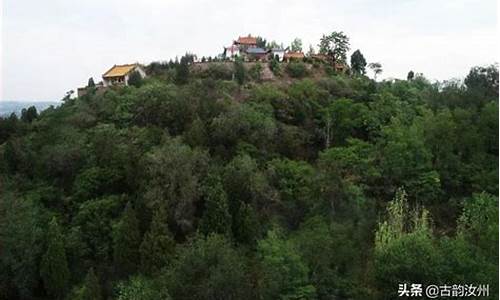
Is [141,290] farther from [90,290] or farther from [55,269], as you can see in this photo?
[55,269]

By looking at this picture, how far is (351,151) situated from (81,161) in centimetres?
799

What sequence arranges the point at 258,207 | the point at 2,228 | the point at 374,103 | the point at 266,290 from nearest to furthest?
the point at 266,290 < the point at 2,228 < the point at 258,207 < the point at 374,103

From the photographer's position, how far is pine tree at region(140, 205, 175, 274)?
11.6 meters

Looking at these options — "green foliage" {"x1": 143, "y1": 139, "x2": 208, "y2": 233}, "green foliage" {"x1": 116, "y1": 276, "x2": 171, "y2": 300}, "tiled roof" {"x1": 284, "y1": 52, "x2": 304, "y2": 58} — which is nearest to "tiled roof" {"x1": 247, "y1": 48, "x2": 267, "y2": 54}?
"tiled roof" {"x1": 284, "y1": 52, "x2": 304, "y2": 58}

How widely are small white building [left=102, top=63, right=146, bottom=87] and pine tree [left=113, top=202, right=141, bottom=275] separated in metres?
11.0

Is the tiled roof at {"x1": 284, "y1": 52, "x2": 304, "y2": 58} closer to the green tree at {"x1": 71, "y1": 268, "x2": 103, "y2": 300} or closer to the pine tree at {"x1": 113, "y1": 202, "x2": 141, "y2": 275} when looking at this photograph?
the pine tree at {"x1": 113, "y1": 202, "x2": 141, "y2": 275}

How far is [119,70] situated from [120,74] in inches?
22.4

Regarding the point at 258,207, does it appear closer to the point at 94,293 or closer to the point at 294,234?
the point at 294,234

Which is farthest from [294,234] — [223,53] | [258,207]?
[223,53]

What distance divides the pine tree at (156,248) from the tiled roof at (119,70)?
12.2m

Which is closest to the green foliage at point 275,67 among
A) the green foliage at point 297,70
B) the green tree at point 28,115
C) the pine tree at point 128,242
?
the green foliage at point 297,70

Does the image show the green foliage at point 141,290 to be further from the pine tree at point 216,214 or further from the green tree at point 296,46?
the green tree at point 296,46

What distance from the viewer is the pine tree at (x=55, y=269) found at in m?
12.1

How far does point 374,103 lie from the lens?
19.2 m
